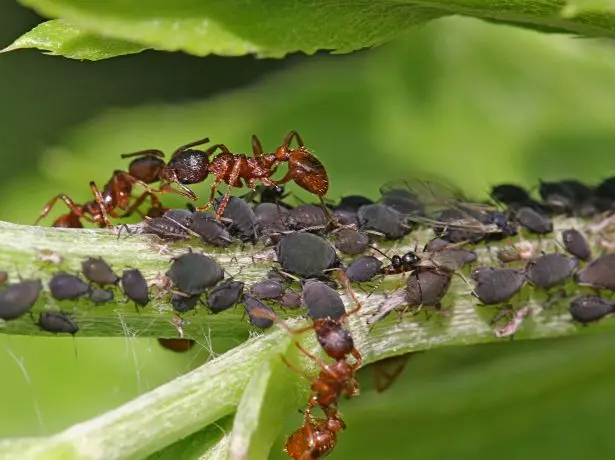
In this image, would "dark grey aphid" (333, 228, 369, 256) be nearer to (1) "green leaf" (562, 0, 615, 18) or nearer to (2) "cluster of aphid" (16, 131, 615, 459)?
(2) "cluster of aphid" (16, 131, 615, 459)

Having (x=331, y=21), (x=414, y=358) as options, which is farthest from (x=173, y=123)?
(x=331, y=21)

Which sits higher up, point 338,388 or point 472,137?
point 472,137

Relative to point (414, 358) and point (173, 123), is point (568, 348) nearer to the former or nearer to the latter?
point (414, 358)

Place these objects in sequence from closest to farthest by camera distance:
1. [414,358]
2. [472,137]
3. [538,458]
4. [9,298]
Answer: [9,298] < [538,458] < [414,358] < [472,137]

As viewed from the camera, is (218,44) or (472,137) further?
(472,137)

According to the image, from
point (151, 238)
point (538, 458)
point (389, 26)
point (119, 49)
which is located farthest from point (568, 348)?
point (119, 49)

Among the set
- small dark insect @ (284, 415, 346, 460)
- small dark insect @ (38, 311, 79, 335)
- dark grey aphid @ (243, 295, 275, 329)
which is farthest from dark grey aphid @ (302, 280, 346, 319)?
small dark insect @ (38, 311, 79, 335)

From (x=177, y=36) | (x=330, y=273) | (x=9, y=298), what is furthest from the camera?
(x=330, y=273)

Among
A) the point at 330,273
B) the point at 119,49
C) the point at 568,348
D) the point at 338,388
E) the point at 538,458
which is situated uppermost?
the point at 119,49
